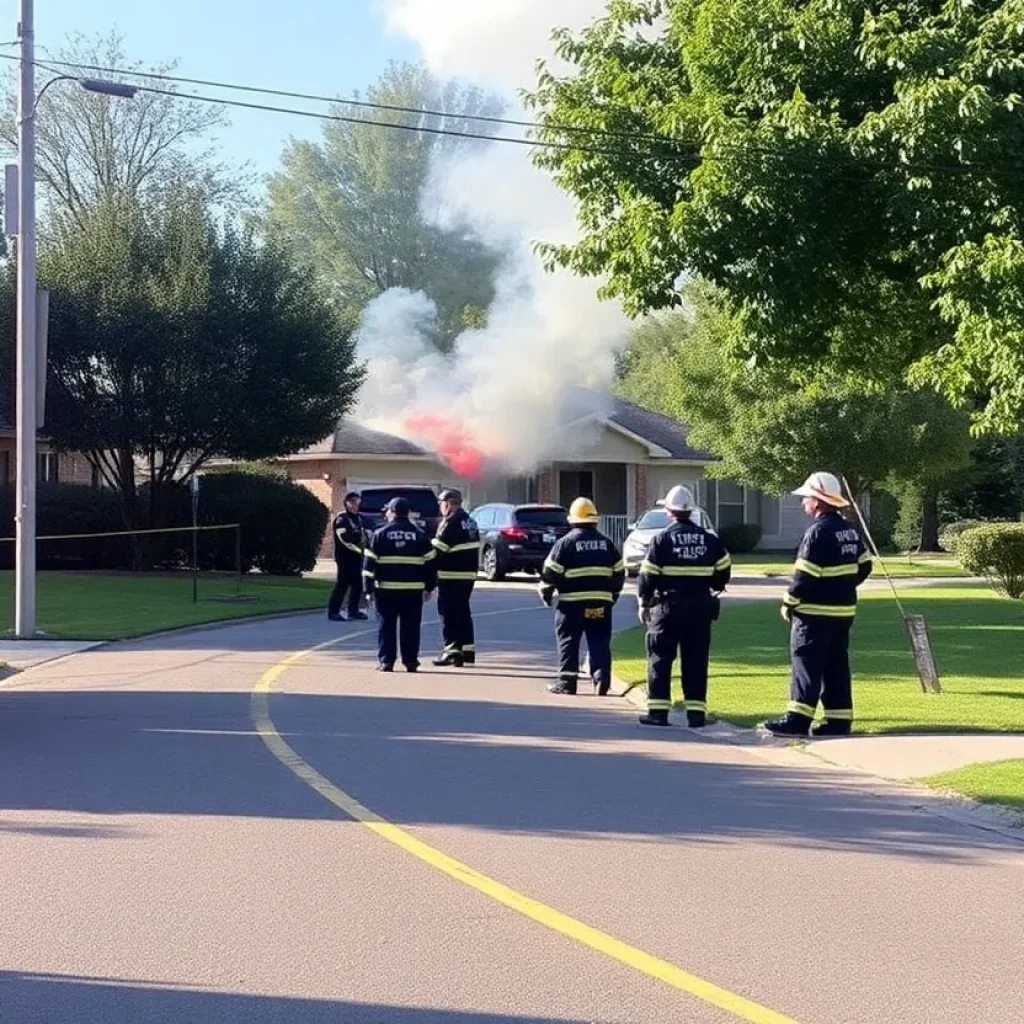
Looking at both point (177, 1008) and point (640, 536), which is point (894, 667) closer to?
point (177, 1008)

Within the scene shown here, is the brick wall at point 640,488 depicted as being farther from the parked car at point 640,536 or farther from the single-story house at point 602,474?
the parked car at point 640,536

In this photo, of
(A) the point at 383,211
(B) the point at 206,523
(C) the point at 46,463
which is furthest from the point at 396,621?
(A) the point at 383,211

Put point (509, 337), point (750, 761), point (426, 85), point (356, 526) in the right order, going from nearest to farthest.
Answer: point (750, 761) → point (356, 526) → point (509, 337) → point (426, 85)

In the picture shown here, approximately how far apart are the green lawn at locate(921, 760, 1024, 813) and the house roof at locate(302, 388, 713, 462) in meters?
28.0

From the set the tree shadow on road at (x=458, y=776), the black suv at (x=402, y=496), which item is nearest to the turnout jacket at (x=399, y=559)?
the tree shadow on road at (x=458, y=776)

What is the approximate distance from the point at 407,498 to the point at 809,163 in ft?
49.0

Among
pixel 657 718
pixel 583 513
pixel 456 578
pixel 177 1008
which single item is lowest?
pixel 177 1008

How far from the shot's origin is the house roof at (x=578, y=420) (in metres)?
40.2

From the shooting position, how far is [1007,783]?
32.1ft

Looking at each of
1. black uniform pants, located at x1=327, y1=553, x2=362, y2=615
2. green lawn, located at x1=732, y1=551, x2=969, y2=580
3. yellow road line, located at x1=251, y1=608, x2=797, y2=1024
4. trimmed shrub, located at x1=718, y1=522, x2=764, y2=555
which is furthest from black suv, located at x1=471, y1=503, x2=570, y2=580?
yellow road line, located at x1=251, y1=608, x2=797, y2=1024

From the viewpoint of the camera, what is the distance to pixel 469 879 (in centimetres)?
728

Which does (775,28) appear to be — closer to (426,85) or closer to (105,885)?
(105,885)

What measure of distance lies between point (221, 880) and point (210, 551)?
91.2ft

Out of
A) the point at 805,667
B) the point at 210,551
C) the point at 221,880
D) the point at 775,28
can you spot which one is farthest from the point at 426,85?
the point at 221,880
